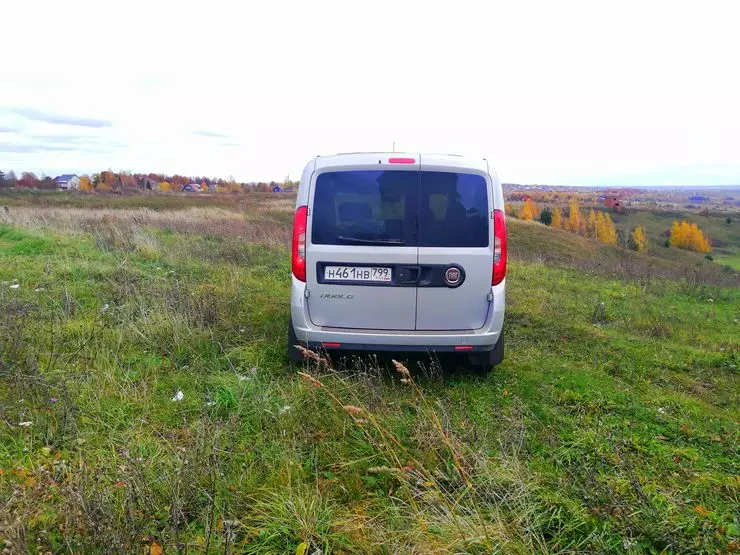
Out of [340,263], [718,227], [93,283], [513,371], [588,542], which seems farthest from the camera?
[718,227]

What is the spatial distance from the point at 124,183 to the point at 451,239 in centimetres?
8344

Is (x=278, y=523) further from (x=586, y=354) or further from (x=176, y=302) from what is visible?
(x=586, y=354)

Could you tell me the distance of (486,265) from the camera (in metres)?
4.05

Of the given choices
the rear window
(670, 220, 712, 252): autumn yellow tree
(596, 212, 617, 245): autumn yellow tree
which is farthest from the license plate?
(670, 220, 712, 252): autumn yellow tree

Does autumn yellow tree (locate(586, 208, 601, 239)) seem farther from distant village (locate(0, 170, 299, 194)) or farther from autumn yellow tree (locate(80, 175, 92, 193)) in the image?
autumn yellow tree (locate(80, 175, 92, 193))

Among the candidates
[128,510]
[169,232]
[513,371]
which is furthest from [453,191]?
[169,232]

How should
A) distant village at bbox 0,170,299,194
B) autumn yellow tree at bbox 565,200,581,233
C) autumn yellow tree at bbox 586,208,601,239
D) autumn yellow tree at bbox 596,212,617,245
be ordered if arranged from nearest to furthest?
distant village at bbox 0,170,299,194 < autumn yellow tree at bbox 565,200,581,233 < autumn yellow tree at bbox 596,212,617,245 < autumn yellow tree at bbox 586,208,601,239

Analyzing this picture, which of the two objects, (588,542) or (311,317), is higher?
(311,317)

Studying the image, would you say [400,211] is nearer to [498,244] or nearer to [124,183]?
[498,244]

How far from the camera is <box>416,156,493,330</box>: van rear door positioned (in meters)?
4.01

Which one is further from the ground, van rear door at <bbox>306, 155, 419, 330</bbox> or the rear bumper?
van rear door at <bbox>306, 155, 419, 330</bbox>

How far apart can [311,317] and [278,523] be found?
1979 millimetres

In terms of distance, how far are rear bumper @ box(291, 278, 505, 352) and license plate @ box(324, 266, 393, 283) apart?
0.37 metres

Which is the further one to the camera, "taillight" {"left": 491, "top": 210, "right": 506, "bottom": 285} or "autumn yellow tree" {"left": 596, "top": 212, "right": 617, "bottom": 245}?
"autumn yellow tree" {"left": 596, "top": 212, "right": 617, "bottom": 245}
